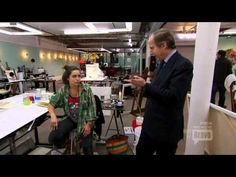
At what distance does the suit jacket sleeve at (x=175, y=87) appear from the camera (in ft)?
3.80

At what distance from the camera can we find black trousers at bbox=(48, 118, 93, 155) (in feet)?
6.81

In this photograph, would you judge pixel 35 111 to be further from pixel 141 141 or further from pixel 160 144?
pixel 160 144

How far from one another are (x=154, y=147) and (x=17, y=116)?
160 cm

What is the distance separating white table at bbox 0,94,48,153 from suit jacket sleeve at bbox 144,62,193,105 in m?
1.35

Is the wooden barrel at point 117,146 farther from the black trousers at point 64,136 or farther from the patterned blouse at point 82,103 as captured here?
the patterned blouse at point 82,103

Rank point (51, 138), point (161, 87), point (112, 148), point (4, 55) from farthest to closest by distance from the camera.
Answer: point (4, 55), point (112, 148), point (51, 138), point (161, 87)

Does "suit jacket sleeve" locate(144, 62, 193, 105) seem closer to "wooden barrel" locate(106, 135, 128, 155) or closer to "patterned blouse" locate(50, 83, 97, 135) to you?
"patterned blouse" locate(50, 83, 97, 135)

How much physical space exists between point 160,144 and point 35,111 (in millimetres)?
1669

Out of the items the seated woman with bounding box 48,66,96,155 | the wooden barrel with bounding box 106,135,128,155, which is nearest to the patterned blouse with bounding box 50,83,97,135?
the seated woman with bounding box 48,66,96,155

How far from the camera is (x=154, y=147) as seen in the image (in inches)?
55.4
